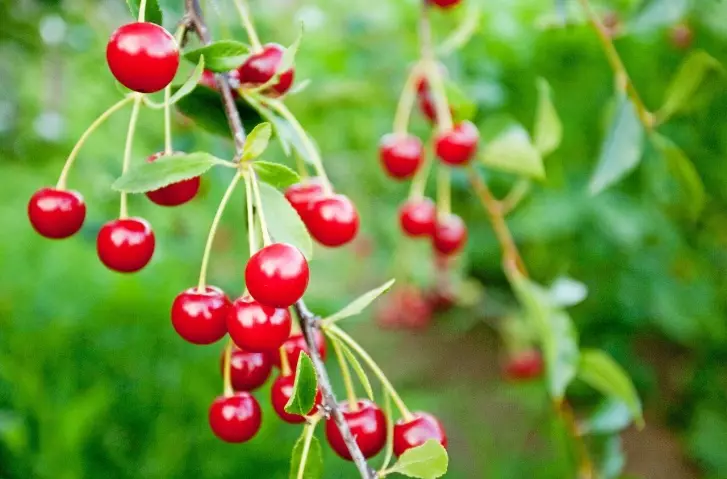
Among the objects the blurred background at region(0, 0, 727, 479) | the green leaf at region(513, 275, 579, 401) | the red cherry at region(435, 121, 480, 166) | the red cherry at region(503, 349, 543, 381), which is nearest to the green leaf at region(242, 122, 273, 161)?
the red cherry at region(435, 121, 480, 166)

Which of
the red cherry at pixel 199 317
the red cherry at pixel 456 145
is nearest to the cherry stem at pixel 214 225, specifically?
the red cherry at pixel 199 317

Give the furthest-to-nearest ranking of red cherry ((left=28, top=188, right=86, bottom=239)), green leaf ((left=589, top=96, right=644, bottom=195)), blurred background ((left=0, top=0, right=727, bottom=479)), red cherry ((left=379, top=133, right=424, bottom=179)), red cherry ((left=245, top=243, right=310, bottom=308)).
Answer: blurred background ((left=0, top=0, right=727, bottom=479)), red cherry ((left=379, top=133, right=424, bottom=179)), green leaf ((left=589, top=96, right=644, bottom=195)), red cherry ((left=28, top=188, right=86, bottom=239)), red cherry ((left=245, top=243, right=310, bottom=308))

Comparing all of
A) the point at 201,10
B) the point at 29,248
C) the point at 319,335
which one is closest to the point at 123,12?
the point at 29,248

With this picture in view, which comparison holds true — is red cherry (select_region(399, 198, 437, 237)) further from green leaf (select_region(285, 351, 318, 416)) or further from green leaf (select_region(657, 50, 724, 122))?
green leaf (select_region(285, 351, 318, 416))

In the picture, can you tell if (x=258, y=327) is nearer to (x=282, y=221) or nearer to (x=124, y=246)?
(x=282, y=221)

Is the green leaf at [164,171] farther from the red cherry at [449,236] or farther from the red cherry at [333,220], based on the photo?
the red cherry at [449,236]
